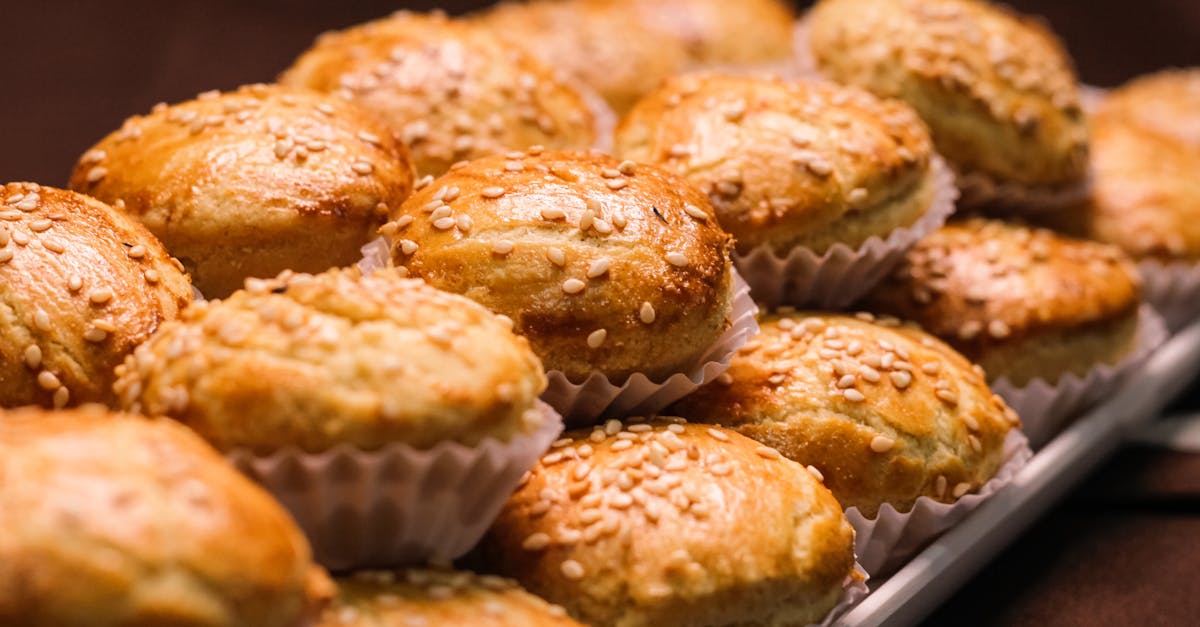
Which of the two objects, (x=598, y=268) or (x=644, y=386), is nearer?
(x=598, y=268)

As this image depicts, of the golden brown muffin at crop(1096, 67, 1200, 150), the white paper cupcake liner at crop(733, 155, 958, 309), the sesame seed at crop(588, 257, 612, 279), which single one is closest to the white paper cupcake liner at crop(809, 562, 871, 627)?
the sesame seed at crop(588, 257, 612, 279)

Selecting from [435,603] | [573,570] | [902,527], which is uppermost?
[435,603]

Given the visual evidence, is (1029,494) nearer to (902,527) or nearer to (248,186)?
(902,527)

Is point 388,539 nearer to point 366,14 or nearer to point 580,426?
point 580,426

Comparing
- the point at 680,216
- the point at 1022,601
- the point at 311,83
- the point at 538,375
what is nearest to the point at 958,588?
the point at 1022,601

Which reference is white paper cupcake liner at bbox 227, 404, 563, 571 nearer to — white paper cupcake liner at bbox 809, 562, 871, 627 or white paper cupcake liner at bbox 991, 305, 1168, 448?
white paper cupcake liner at bbox 809, 562, 871, 627

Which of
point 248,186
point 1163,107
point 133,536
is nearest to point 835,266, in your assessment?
point 248,186

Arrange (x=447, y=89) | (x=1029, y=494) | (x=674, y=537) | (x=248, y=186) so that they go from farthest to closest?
(x=447, y=89)
(x=1029, y=494)
(x=248, y=186)
(x=674, y=537)

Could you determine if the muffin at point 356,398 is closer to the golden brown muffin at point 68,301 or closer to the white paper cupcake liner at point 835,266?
the golden brown muffin at point 68,301
